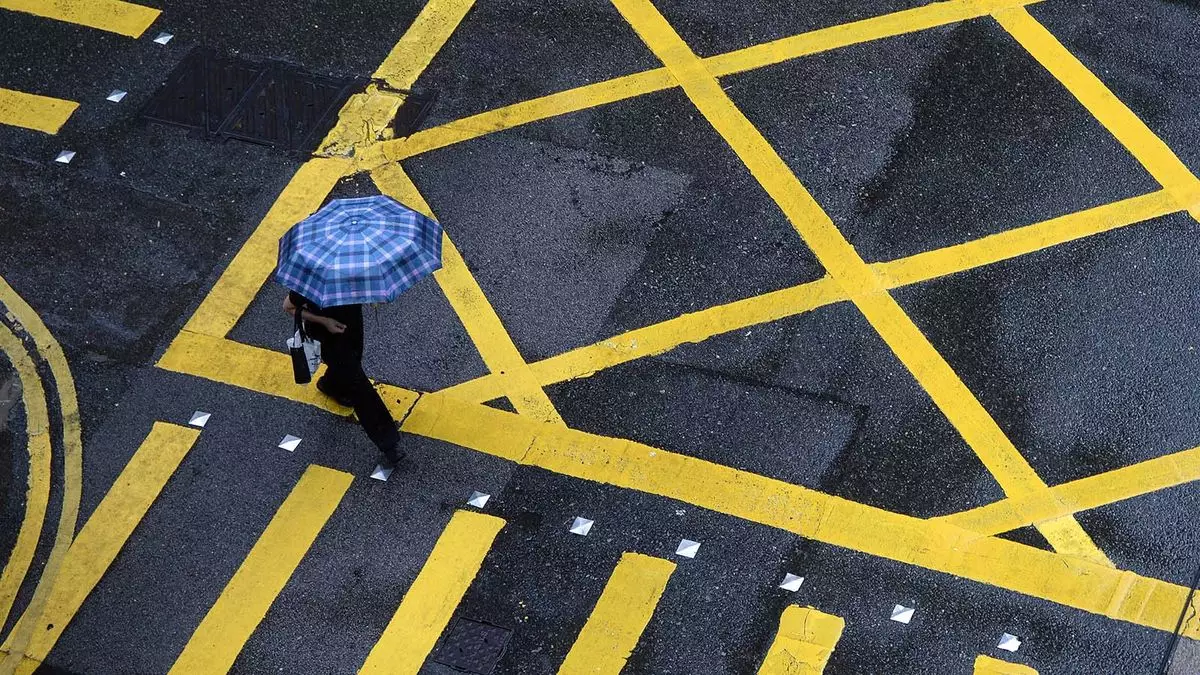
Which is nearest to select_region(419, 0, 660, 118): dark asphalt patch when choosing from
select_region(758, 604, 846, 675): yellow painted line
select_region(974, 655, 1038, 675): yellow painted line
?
select_region(758, 604, 846, 675): yellow painted line

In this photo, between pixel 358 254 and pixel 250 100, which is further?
pixel 250 100

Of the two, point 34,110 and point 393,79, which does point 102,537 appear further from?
point 393,79

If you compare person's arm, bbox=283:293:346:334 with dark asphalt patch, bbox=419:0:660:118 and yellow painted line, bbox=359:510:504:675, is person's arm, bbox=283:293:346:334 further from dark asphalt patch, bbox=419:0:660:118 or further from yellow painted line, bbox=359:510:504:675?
dark asphalt patch, bbox=419:0:660:118

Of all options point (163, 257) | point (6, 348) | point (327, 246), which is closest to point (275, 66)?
point (163, 257)

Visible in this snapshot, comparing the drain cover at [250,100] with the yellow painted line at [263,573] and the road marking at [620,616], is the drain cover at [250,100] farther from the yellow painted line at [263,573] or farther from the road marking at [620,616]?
the road marking at [620,616]

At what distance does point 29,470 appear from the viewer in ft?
25.4

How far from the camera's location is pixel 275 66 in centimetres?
998

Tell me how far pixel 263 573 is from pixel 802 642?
2.89 m

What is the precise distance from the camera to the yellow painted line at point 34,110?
9609 millimetres

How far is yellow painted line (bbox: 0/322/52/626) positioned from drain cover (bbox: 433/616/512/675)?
2331 millimetres

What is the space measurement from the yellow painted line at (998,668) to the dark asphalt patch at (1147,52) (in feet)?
13.5

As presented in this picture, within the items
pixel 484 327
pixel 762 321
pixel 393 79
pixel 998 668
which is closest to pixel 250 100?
pixel 393 79

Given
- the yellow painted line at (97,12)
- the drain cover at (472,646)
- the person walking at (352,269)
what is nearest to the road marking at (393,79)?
the yellow painted line at (97,12)

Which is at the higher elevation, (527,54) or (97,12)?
(97,12)
